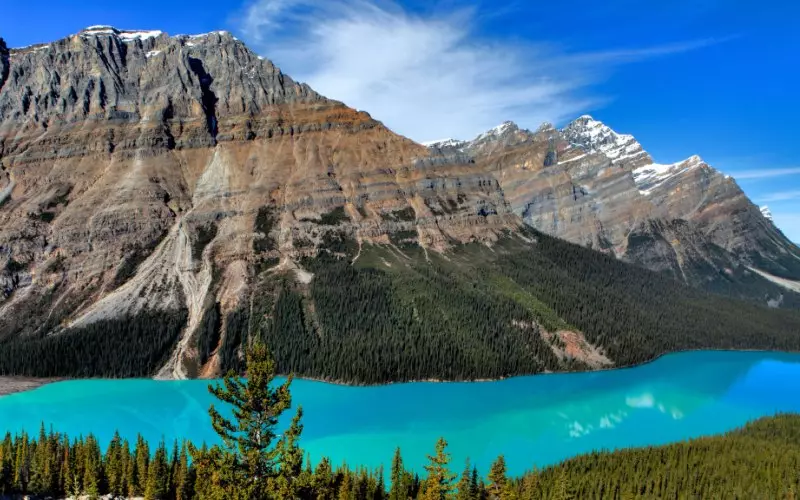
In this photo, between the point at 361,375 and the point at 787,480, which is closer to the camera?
the point at 787,480

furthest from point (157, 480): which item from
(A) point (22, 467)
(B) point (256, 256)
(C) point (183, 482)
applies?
(B) point (256, 256)

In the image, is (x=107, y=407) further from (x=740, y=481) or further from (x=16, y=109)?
(x=16, y=109)

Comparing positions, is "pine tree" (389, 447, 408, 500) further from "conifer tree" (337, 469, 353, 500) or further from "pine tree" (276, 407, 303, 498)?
"pine tree" (276, 407, 303, 498)

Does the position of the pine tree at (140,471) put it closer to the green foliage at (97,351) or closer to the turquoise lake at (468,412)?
the turquoise lake at (468,412)

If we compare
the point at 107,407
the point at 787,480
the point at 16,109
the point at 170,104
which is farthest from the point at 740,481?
the point at 16,109

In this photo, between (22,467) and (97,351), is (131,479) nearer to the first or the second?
(22,467)

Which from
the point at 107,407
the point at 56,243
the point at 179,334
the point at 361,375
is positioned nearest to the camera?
the point at 107,407

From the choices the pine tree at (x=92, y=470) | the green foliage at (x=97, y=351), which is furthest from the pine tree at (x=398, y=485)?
the green foliage at (x=97, y=351)
